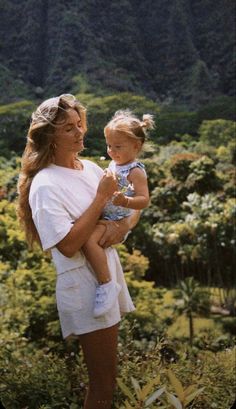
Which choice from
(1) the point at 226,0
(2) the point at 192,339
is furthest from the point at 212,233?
(1) the point at 226,0

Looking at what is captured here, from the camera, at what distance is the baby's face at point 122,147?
1579mm

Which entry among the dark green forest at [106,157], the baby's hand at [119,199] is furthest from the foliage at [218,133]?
the baby's hand at [119,199]

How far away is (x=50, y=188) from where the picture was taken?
137 centimetres

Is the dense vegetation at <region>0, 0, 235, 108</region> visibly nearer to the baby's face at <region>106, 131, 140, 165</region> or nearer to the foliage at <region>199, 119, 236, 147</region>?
the baby's face at <region>106, 131, 140, 165</region>

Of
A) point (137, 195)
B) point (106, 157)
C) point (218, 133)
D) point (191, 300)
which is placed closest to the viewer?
point (137, 195)

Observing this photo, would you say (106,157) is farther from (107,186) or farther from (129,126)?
(107,186)

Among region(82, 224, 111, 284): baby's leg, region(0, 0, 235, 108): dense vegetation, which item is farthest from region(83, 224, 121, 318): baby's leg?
region(0, 0, 235, 108): dense vegetation

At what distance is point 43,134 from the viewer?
1429mm

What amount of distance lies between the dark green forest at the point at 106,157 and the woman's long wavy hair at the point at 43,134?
0.33 metres

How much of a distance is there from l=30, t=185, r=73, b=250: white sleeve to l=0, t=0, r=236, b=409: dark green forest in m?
0.37

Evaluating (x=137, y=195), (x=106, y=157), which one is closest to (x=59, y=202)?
(x=137, y=195)

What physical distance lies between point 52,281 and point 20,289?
529 mm

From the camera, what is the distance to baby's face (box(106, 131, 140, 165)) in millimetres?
1579

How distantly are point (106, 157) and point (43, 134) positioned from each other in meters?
1.16
